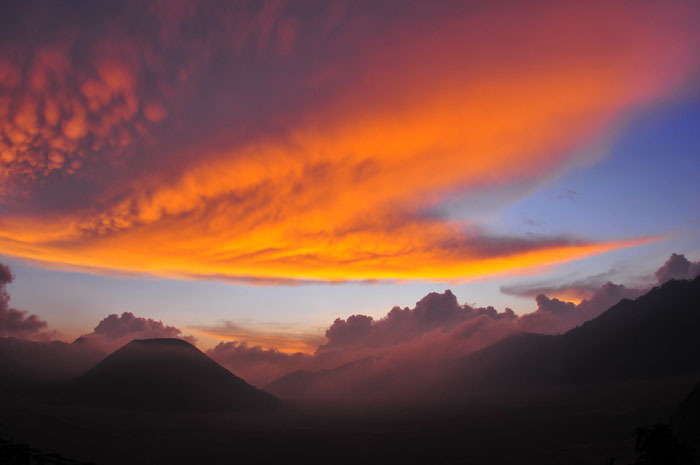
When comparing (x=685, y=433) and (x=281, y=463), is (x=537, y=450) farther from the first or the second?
(x=281, y=463)

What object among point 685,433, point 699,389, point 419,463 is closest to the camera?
point 685,433

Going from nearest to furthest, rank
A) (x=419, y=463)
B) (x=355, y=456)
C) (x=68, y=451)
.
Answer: (x=419, y=463) < (x=355, y=456) < (x=68, y=451)

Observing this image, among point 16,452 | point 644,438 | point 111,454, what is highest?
point 16,452

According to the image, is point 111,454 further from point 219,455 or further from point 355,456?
point 355,456

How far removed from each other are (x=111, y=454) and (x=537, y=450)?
642ft

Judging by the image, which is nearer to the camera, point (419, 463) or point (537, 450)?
point (419, 463)

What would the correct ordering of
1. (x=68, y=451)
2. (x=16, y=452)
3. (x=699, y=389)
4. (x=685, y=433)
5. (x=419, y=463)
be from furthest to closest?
1. (x=68, y=451)
2. (x=419, y=463)
3. (x=699, y=389)
4. (x=685, y=433)
5. (x=16, y=452)

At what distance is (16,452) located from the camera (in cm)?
1179

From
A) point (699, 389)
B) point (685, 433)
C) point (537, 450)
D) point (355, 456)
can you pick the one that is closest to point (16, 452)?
point (685, 433)

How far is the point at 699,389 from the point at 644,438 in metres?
166

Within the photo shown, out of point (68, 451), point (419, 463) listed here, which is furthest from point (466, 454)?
point (68, 451)

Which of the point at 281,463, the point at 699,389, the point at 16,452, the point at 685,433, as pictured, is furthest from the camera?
the point at 281,463

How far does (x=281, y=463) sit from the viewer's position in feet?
556

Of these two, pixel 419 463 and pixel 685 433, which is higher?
pixel 685 433
